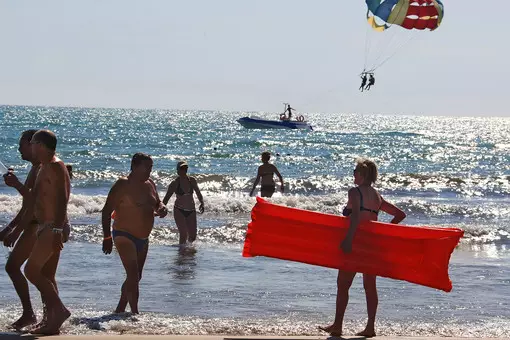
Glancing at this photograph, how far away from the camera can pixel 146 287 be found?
30.7ft

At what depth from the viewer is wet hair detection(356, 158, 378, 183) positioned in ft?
21.9

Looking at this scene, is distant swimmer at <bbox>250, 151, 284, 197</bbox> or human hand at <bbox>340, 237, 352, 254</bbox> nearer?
human hand at <bbox>340, 237, 352, 254</bbox>

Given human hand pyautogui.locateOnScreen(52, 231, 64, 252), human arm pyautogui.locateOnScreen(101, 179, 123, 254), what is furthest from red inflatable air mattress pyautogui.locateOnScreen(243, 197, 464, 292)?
human hand pyautogui.locateOnScreen(52, 231, 64, 252)

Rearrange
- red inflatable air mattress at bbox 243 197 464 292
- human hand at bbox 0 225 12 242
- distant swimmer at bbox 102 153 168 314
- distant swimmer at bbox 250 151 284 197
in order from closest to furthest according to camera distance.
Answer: human hand at bbox 0 225 12 242
red inflatable air mattress at bbox 243 197 464 292
distant swimmer at bbox 102 153 168 314
distant swimmer at bbox 250 151 284 197

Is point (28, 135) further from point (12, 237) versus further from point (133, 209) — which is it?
point (133, 209)

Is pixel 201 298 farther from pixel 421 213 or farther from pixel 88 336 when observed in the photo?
pixel 421 213

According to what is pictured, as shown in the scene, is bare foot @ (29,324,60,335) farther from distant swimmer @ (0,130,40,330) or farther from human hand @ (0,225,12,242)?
human hand @ (0,225,12,242)

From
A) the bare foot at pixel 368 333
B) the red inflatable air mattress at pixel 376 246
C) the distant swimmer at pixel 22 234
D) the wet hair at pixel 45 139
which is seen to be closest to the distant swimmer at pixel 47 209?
the wet hair at pixel 45 139

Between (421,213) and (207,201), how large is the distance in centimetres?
547

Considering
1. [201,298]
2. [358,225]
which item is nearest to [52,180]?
[358,225]

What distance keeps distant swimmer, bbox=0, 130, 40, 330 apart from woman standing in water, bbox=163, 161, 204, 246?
4509 millimetres

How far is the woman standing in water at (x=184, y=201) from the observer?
1168 cm

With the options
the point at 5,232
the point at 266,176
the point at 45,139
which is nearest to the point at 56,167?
the point at 45,139

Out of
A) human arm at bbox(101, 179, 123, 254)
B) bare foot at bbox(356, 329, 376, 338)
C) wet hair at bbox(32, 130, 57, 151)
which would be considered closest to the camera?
wet hair at bbox(32, 130, 57, 151)
